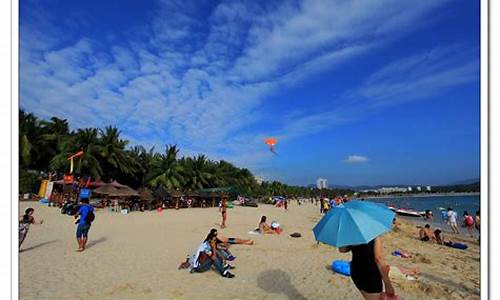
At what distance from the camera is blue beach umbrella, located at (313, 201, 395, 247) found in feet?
9.27

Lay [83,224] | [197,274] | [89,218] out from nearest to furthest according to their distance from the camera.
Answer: [197,274] → [83,224] → [89,218]

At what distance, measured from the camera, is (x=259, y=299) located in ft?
14.7

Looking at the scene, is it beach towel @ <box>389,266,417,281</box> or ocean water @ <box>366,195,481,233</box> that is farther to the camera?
ocean water @ <box>366,195,481,233</box>

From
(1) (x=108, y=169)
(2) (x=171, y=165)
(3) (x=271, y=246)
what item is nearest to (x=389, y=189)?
(2) (x=171, y=165)

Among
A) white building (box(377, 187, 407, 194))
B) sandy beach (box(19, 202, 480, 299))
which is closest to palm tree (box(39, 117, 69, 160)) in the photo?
sandy beach (box(19, 202, 480, 299))

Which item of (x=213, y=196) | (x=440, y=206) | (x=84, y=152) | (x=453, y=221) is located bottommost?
(x=440, y=206)

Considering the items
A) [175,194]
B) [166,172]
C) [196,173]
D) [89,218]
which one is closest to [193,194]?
[175,194]

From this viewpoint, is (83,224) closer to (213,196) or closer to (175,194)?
(175,194)

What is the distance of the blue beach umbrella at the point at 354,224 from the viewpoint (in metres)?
2.82

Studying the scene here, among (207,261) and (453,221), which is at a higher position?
(207,261)

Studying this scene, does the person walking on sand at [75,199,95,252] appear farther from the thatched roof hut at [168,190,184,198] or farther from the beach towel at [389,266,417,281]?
the thatched roof hut at [168,190,184,198]

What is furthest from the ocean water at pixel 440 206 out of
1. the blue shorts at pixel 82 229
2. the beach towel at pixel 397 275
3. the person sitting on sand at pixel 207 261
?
the blue shorts at pixel 82 229

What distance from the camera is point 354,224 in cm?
289

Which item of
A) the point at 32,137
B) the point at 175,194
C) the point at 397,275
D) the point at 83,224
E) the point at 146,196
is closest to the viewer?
the point at 397,275
